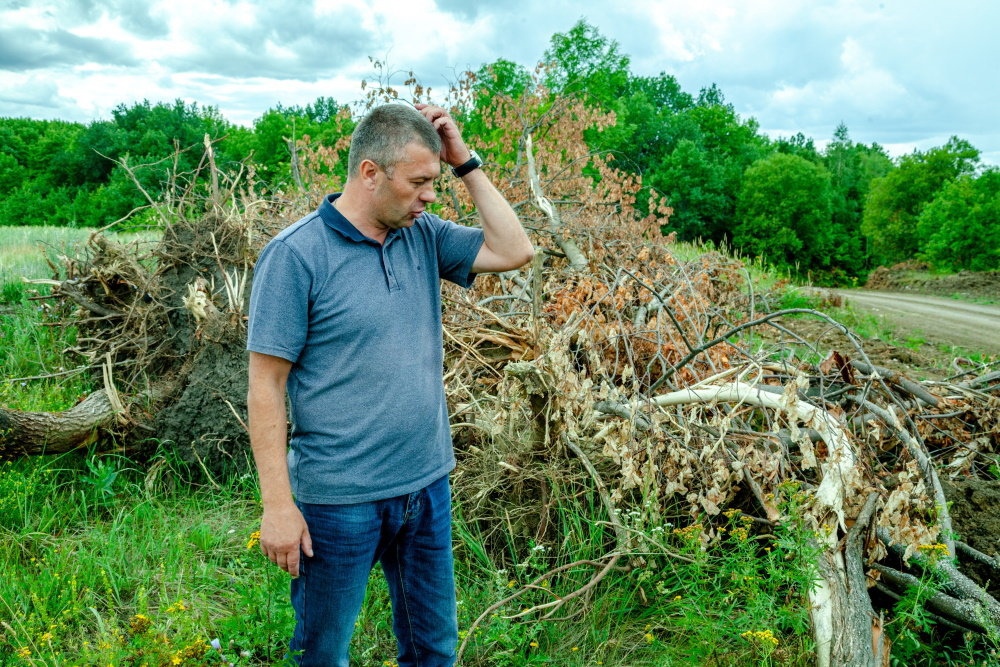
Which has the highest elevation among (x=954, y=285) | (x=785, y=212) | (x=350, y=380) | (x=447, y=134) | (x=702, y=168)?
(x=702, y=168)

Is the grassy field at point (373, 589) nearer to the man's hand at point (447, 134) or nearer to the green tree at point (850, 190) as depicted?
the man's hand at point (447, 134)

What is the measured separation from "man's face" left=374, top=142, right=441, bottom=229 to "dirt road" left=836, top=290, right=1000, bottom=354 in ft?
28.1

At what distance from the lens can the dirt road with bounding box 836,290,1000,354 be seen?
9.38 m

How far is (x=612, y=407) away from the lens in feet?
12.9

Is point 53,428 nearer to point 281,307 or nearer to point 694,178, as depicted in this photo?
point 281,307

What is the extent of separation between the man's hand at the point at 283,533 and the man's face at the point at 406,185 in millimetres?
916

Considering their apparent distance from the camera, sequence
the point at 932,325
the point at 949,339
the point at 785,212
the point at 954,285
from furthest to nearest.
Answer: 1. the point at 785,212
2. the point at 954,285
3. the point at 932,325
4. the point at 949,339

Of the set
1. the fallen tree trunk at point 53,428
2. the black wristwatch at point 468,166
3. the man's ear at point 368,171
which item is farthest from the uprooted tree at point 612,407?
the black wristwatch at point 468,166

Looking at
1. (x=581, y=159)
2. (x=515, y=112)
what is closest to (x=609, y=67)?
(x=515, y=112)

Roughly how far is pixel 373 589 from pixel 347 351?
1.79 m

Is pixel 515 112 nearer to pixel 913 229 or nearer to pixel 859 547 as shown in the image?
pixel 859 547

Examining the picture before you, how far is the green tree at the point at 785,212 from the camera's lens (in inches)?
1513

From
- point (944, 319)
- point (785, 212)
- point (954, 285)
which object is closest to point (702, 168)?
point (785, 212)

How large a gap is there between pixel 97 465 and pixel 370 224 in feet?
11.9
